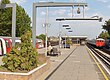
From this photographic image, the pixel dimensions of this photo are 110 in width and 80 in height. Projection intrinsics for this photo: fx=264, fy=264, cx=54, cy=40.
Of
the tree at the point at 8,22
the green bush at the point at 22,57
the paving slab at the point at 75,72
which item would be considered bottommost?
the paving slab at the point at 75,72

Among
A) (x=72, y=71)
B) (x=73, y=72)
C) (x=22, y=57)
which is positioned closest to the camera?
(x=22, y=57)

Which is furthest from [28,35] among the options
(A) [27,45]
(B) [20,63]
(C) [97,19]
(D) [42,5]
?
(C) [97,19]

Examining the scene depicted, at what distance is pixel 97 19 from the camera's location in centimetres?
3316

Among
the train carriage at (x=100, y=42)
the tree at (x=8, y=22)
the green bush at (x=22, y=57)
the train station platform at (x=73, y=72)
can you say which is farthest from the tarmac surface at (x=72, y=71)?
the train carriage at (x=100, y=42)

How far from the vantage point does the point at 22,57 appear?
1248 cm

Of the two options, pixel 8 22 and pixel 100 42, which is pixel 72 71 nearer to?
pixel 8 22

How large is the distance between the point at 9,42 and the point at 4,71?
946 inches

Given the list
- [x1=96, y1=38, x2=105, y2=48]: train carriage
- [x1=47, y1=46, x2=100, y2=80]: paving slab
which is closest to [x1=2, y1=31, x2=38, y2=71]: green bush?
[x1=47, y1=46, x2=100, y2=80]: paving slab

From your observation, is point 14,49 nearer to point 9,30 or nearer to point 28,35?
point 28,35

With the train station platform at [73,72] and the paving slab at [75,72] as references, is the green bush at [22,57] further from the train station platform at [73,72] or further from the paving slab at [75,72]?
the paving slab at [75,72]

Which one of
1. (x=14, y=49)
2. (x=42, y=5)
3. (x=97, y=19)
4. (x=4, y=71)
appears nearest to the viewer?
(x=4, y=71)

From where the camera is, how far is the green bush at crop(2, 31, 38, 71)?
12.1m

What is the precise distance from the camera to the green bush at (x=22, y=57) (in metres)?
12.1

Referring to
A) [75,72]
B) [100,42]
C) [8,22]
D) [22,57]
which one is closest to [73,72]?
[75,72]
